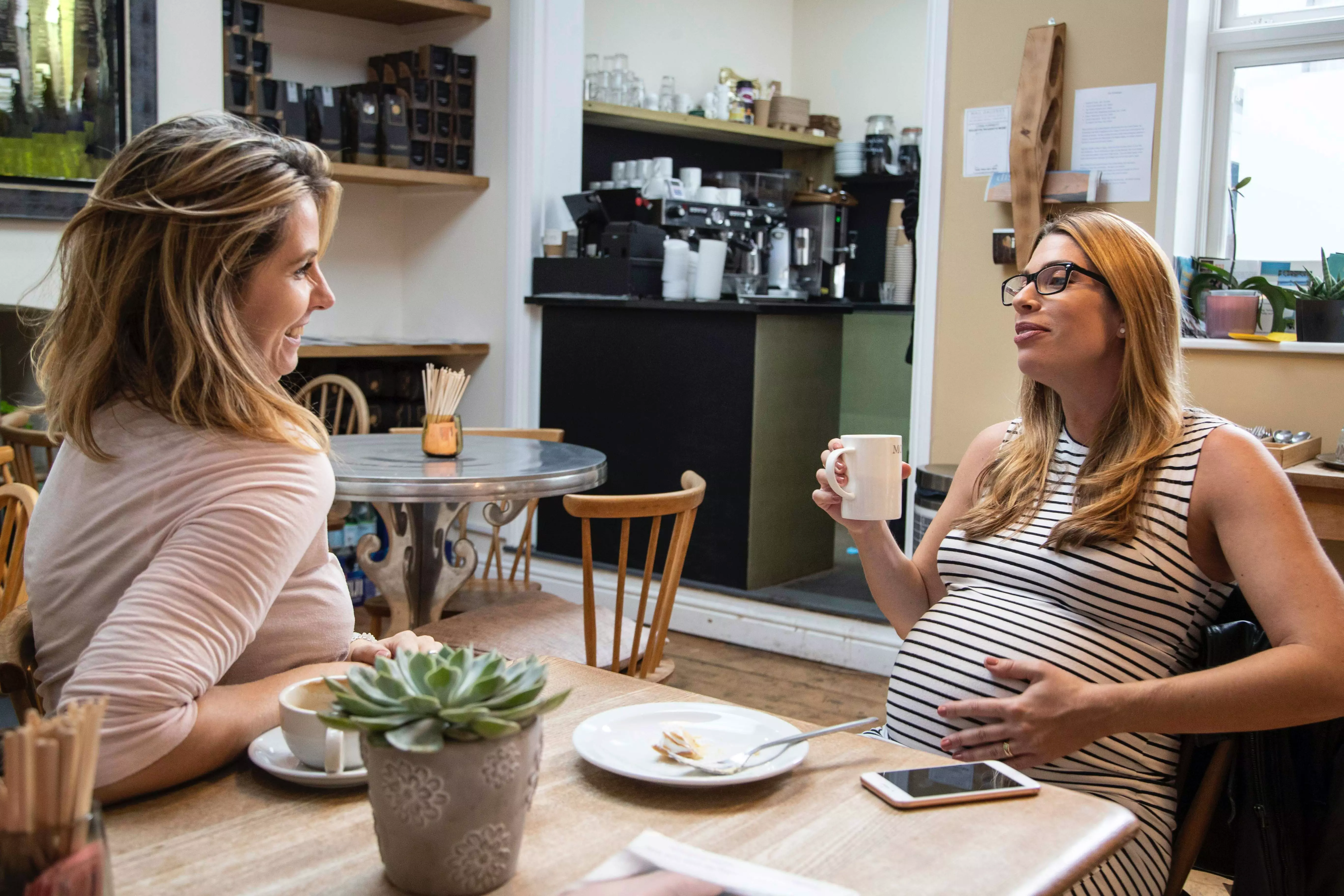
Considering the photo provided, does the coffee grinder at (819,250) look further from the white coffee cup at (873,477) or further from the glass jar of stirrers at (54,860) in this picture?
the glass jar of stirrers at (54,860)

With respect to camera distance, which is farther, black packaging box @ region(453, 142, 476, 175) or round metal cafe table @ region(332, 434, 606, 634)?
black packaging box @ region(453, 142, 476, 175)

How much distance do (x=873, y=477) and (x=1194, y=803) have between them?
0.54 meters

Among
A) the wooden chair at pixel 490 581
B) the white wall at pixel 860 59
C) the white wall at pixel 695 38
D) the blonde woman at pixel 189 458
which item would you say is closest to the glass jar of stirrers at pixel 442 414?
the wooden chair at pixel 490 581

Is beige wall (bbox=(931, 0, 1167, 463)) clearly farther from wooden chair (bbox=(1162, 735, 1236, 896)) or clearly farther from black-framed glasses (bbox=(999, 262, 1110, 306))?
wooden chair (bbox=(1162, 735, 1236, 896))

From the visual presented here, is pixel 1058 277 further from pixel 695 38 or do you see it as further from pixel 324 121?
pixel 695 38

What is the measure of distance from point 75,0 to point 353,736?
3437mm

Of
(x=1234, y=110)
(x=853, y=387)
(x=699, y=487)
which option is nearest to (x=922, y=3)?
(x=853, y=387)

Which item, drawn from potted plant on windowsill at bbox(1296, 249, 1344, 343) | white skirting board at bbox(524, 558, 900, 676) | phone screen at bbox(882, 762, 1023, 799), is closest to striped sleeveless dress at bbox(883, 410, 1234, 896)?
phone screen at bbox(882, 762, 1023, 799)

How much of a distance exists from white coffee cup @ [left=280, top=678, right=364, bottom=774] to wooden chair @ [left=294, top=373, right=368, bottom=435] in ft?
9.28

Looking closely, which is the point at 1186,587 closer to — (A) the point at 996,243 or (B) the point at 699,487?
(B) the point at 699,487

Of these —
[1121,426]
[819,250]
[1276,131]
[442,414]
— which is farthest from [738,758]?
[819,250]

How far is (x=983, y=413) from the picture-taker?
348cm

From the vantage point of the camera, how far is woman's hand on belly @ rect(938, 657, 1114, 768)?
53.1 inches

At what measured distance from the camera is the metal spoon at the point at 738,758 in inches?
39.3
